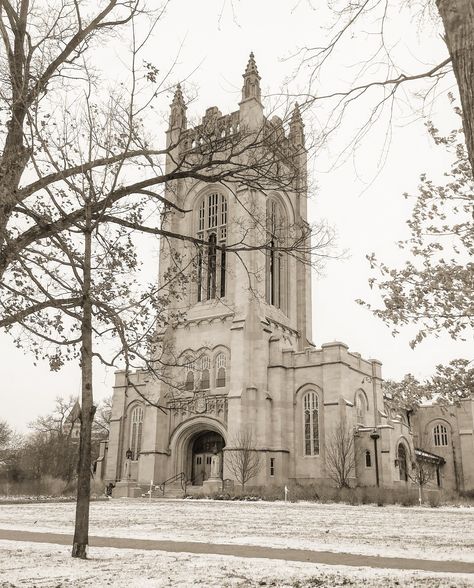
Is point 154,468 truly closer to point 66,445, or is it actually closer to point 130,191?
point 66,445

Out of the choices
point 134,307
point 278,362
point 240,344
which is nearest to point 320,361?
point 278,362

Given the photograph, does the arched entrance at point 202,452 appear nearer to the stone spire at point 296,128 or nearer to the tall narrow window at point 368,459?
the tall narrow window at point 368,459

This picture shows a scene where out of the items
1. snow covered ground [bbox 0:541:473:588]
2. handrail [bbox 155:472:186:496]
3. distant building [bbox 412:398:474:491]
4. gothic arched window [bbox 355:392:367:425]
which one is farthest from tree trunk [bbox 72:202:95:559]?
distant building [bbox 412:398:474:491]

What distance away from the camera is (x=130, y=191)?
9.31 m

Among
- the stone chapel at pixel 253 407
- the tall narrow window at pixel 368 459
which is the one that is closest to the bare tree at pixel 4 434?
the stone chapel at pixel 253 407

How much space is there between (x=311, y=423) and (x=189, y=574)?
117 ft

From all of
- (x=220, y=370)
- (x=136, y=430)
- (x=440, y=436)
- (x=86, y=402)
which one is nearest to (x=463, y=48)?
(x=86, y=402)

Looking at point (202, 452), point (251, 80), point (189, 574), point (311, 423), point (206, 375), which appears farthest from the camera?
point (251, 80)

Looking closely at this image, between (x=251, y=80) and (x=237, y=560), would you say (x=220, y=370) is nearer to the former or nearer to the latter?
(x=251, y=80)

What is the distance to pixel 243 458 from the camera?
37906 mm

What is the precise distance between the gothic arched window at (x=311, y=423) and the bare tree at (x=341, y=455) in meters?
1.88

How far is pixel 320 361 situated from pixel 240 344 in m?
5.64

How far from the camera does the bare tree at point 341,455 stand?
37000 millimetres

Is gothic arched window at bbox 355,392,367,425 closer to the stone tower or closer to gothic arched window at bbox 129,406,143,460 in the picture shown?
the stone tower
